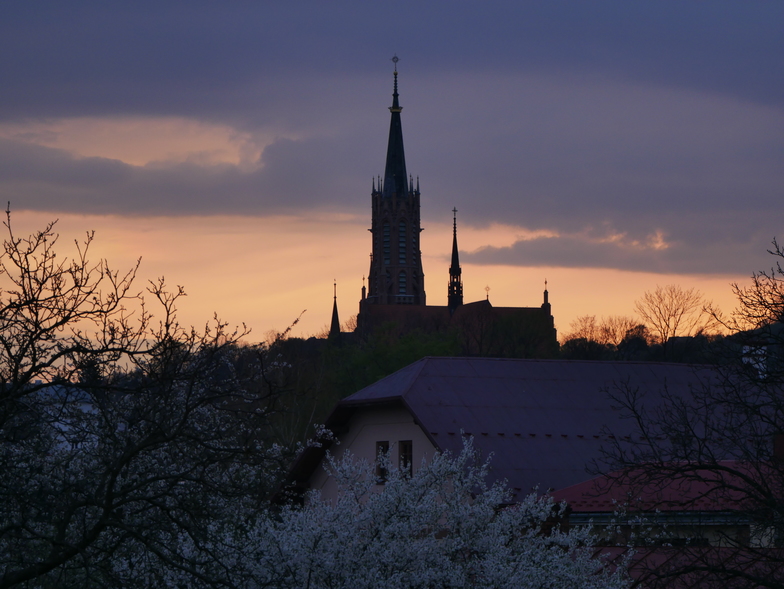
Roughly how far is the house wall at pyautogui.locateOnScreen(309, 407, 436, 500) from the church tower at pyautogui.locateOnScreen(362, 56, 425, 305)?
356 feet

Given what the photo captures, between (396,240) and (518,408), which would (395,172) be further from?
(518,408)

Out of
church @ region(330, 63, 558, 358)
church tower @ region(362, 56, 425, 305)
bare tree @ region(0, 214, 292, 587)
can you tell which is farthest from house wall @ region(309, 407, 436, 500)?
church tower @ region(362, 56, 425, 305)

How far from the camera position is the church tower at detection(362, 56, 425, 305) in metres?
137

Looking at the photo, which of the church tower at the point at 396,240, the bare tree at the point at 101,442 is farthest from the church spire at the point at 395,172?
the bare tree at the point at 101,442

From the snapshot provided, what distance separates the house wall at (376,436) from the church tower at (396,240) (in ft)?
356

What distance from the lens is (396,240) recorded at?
138m

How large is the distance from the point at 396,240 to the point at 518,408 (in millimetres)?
112130

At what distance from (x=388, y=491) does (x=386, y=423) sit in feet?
46.4

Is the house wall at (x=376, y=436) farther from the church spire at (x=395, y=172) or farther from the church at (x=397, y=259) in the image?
the church spire at (x=395, y=172)

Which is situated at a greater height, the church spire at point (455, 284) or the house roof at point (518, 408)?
the church spire at point (455, 284)

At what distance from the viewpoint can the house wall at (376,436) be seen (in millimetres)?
25172

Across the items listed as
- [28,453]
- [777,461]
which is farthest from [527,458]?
[28,453]

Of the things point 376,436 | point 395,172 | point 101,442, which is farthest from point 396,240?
point 101,442

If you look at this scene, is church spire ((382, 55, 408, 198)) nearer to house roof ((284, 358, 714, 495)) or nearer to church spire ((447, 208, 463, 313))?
church spire ((447, 208, 463, 313))
